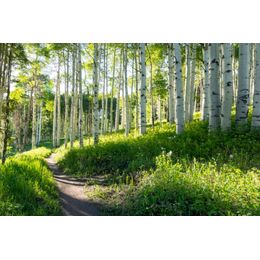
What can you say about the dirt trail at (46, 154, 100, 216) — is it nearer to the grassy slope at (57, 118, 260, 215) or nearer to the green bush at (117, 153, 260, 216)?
the grassy slope at (57, 118, 260, 215)

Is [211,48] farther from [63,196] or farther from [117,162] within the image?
[63,196]

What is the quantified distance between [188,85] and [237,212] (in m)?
9.16

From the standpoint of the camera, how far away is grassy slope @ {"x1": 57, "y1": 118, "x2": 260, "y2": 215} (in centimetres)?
531

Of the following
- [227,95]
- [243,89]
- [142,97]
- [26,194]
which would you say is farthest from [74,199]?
[142,97]

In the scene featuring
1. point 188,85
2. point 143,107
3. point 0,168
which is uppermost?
point 188,85

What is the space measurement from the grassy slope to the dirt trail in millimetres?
285

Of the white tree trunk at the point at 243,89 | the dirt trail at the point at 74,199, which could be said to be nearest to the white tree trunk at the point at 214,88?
the white tree trunk at the point at 243,89

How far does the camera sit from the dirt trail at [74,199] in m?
5.91

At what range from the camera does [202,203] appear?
17.3ft

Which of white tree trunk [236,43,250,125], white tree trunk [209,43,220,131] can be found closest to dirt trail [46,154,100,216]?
white tree trunk [209,43,220,131]

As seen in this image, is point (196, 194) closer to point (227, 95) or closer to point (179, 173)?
point (179, 173)

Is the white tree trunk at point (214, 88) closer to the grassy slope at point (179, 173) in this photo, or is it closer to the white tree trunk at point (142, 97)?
the grassy slope at point (179, 173)

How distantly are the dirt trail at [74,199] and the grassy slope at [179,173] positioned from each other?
28 cm
